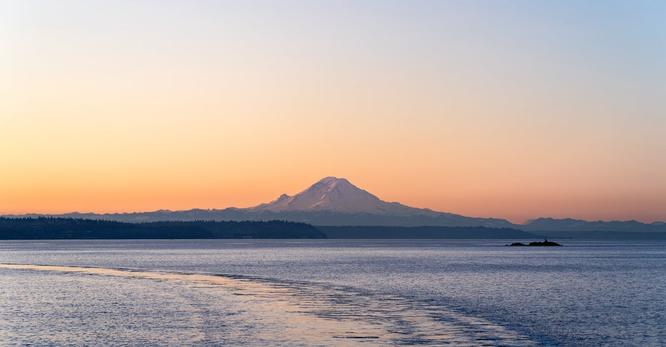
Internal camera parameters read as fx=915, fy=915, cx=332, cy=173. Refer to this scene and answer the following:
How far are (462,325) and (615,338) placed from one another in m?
7.71

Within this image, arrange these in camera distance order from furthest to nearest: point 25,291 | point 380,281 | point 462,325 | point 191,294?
point 380,281 → point 25,291 → point 191,294 → point 462,325

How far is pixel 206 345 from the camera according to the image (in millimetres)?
39906

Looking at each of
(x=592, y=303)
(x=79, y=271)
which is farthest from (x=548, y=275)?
(x=79, y=271)

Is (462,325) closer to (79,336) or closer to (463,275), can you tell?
(79,336)

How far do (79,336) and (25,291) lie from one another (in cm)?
3303

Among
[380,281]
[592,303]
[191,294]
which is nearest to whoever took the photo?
[592,303]

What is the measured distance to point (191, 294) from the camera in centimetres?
6931

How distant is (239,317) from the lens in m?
50.9

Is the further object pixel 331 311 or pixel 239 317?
pixel 331 311

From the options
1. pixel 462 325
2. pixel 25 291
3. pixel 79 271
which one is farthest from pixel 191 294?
pixel 79 271

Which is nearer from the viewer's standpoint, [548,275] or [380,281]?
[380,281]

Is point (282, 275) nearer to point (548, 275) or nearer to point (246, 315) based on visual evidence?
point (548, 275)

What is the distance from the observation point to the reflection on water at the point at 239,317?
4212 centimetres

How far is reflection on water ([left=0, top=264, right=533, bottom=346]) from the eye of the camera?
1658 inches
